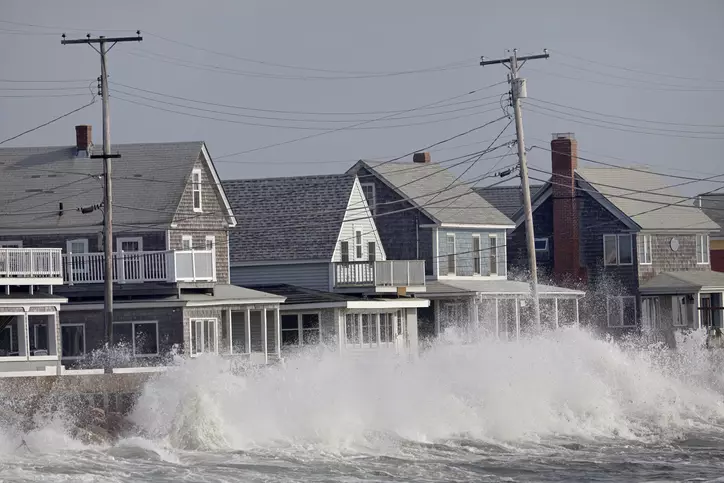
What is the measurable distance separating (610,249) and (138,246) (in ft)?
91.4

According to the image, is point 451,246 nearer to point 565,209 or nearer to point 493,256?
point 493,256

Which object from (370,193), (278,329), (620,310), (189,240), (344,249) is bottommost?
(620,310)

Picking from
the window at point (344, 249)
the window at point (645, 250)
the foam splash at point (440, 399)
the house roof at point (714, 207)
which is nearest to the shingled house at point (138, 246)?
the window at point (344, 249)

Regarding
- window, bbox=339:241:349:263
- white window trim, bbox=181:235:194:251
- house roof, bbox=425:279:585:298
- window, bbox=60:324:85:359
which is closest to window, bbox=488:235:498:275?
house roof, bbox=425:279:585:298

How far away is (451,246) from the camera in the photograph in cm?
6900

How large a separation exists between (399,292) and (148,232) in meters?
11.5

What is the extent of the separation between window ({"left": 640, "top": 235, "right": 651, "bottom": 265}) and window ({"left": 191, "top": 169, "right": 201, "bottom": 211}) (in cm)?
2622

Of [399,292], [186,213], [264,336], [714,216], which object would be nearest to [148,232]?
[186,213]

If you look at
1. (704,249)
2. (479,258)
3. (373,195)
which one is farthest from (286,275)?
(704,249)

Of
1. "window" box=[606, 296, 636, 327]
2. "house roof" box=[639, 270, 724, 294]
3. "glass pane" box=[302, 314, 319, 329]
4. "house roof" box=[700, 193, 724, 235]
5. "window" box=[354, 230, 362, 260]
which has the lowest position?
"window" box=[606, 296, 636, 327]

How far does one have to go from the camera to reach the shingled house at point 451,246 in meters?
67.1

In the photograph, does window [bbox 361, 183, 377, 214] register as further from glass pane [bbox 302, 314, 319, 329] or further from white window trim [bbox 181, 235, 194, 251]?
white window trim [bbox 181, 235, 194, 251]

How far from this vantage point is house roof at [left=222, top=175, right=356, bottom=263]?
6347 cm

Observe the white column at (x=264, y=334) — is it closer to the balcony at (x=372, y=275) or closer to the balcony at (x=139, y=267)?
the balcony at (x=139, y=267)
